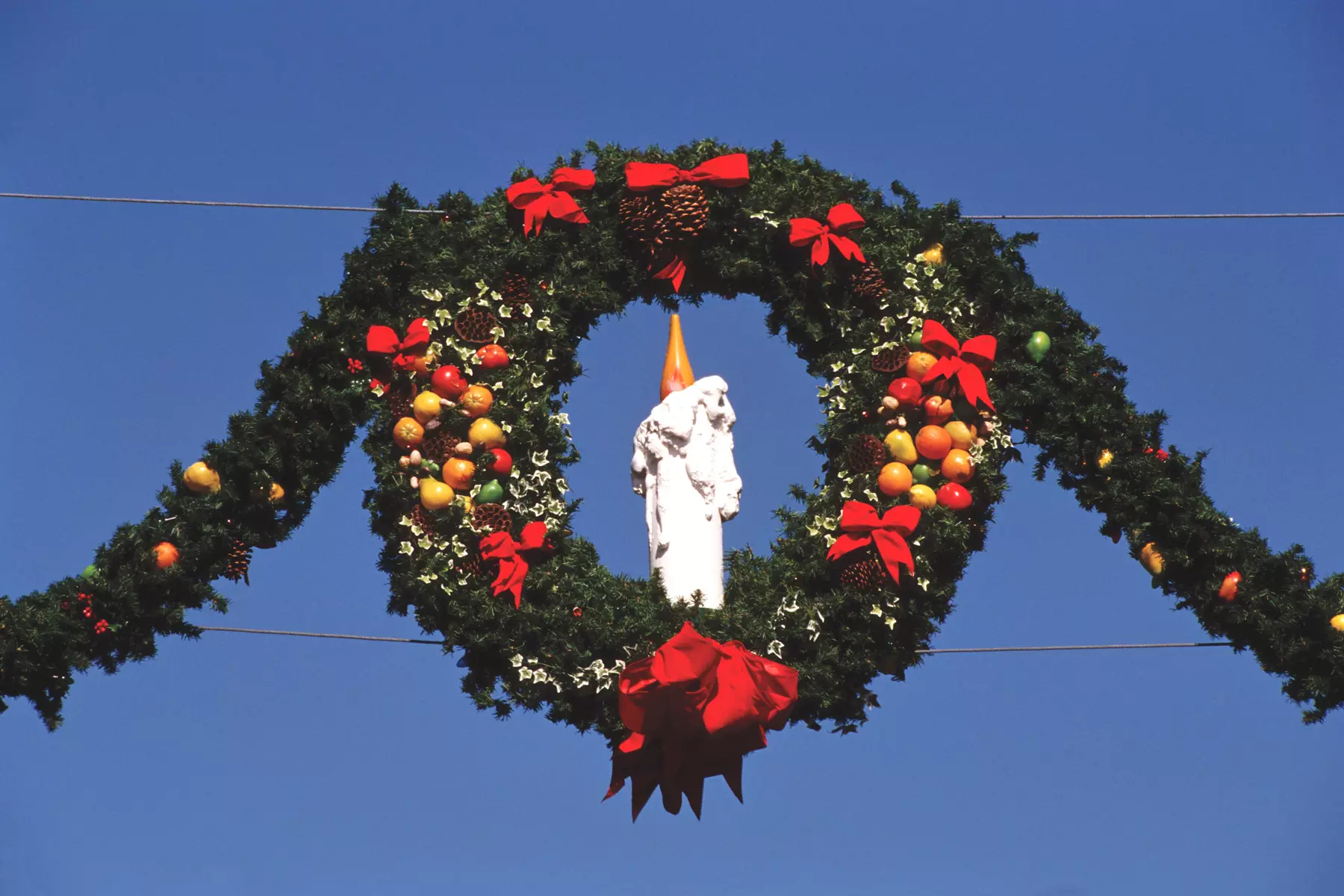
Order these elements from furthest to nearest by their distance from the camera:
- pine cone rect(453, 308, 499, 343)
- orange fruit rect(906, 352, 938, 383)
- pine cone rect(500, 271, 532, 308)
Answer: pine cone rect(500, 271, 532, 308) < pine cone rect(453, 308, 499, 343) < orange fruit rect(906, 352, 938, 383)

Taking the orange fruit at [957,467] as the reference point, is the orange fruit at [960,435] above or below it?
above

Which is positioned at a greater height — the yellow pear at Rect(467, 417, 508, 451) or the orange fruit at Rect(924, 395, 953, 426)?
the orange fruit at Rect(924, 395, 953, 426)

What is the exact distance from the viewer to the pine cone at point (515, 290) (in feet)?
34.9

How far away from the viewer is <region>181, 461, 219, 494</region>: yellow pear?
1027cm

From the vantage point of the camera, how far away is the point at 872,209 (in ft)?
35.4

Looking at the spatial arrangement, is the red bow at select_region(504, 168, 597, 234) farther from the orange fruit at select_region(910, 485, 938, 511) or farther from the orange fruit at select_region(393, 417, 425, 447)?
→ the orange fruit at select_region(910, 485, 938, 511)

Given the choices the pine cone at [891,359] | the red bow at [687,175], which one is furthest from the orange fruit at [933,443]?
the red bow at [687,175]

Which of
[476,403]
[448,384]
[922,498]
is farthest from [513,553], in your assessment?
[922,498]

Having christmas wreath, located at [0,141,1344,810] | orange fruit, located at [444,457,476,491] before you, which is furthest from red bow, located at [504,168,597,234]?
orange fruit, located at [444,457,476,491]

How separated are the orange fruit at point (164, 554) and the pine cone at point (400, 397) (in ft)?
3.69

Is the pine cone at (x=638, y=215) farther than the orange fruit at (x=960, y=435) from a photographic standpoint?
Yes

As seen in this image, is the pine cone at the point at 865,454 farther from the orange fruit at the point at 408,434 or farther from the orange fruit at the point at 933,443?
the orange fruit at the point at 408,434

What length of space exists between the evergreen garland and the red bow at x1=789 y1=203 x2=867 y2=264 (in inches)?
3.4

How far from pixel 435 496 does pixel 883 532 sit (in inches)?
76.5
